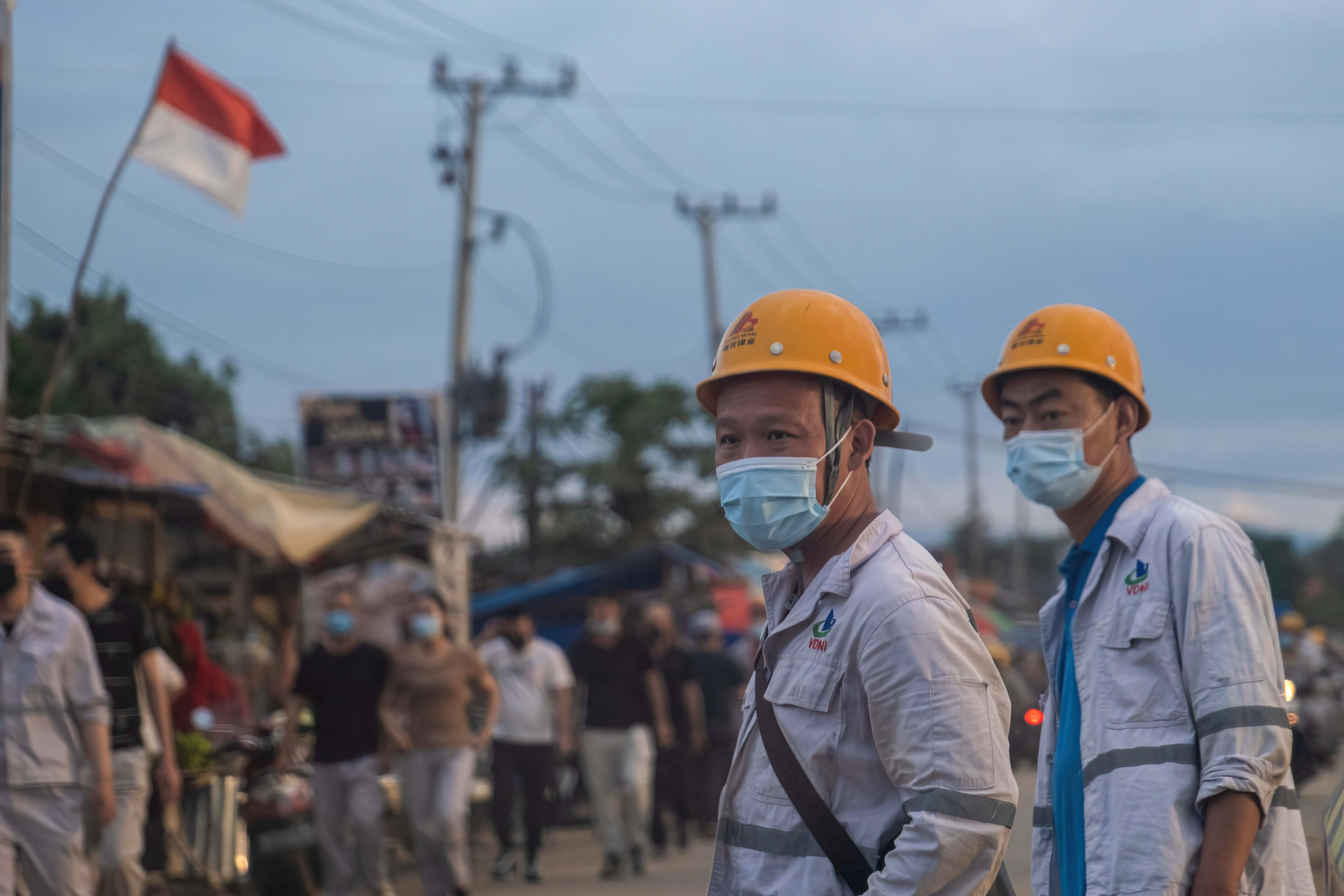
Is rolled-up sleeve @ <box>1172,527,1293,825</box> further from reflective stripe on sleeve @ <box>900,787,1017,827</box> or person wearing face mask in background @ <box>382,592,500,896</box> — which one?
person wearing face mask in background @ <box>382,592,500,896</box>

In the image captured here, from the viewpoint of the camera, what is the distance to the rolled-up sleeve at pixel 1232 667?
275 centimetres

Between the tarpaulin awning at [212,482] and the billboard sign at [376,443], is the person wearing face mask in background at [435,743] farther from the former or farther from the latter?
the billboard sign at [376,443]

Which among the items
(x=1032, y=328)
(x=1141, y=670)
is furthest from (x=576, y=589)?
(x=1141, y=670)

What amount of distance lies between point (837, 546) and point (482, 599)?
20.2 metres

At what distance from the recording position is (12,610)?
631 centimetres

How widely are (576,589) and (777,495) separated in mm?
17767

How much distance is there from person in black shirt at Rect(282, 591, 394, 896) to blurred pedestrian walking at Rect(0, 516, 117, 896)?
3064mm

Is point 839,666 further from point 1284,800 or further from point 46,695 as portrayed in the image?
point 46,695

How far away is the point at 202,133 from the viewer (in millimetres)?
11305

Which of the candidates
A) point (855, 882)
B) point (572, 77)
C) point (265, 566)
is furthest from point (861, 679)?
point (572, 77)

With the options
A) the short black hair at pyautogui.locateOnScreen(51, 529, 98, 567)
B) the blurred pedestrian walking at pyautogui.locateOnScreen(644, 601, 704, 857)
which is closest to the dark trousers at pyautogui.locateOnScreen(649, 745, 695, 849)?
the blurred pedestrian walking at pyautogui.locateOnScreen(644, 601, 704, 857)

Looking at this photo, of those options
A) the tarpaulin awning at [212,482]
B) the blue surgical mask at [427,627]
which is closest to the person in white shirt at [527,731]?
Result: the blue surgical mask at [427,627]

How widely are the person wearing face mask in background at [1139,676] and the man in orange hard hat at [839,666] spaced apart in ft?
1.97

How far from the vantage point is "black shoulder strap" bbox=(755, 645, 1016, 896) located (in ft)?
7.35
